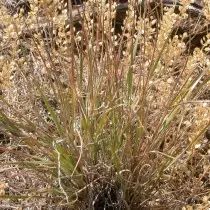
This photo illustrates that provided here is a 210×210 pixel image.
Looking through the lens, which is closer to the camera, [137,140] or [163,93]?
[137,140]

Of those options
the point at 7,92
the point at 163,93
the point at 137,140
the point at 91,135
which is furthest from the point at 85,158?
the point at 7,92

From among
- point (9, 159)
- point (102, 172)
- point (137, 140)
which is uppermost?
point (137, 140)

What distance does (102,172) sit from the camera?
1703mm

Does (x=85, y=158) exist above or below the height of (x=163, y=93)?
below

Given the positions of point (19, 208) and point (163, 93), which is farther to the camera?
point (163, 93)

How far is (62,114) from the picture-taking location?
1.72 m

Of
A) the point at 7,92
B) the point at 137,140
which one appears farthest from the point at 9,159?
the point at 137,140

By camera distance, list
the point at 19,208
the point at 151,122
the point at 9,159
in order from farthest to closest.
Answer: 1. the point at 9,159
2. the point at 151,122
3. the point at 19,208

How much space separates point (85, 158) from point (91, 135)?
3.4 inches

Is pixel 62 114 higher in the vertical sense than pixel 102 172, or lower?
higher

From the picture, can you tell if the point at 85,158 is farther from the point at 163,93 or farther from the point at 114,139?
the point at 163,93

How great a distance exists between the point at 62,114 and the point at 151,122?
333 mm

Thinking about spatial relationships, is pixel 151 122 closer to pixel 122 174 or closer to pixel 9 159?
pixel 122 174

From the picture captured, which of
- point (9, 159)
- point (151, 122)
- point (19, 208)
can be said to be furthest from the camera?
point (9, 159)
